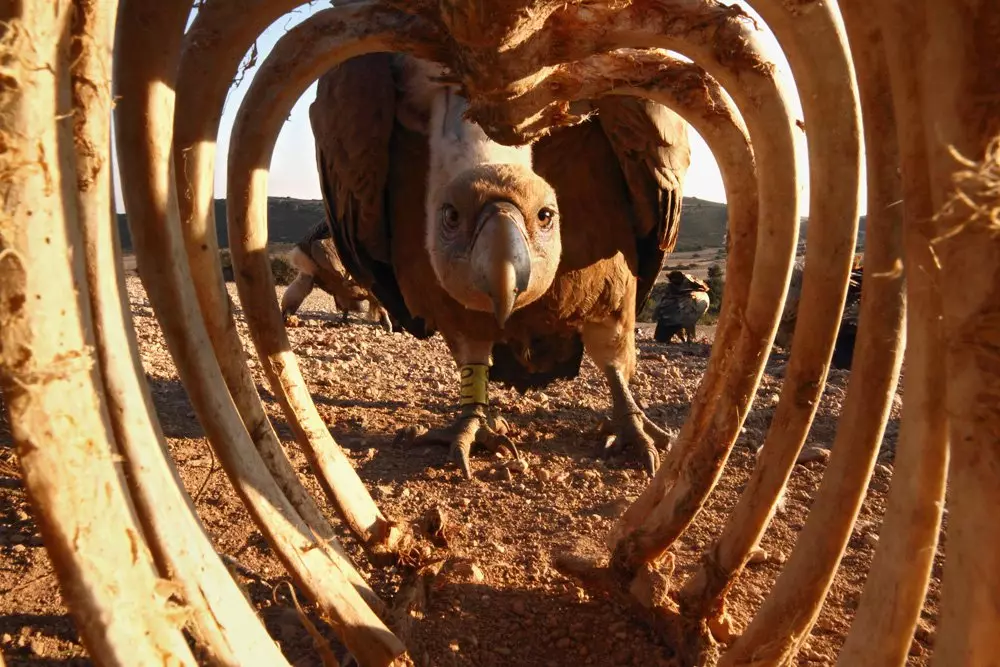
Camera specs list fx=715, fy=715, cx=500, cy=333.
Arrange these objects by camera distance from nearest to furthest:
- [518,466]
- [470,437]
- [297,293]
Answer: [518,466], [470,437], [297,293]

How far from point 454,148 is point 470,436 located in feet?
4.60

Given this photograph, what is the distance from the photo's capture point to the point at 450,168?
3238 millimetres

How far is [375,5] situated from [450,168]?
167 centimetres

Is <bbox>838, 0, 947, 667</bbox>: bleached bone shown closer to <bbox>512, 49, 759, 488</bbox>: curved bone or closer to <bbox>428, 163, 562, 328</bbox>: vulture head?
<bbox>512, 49, 759, 488</bbox>: curved bone

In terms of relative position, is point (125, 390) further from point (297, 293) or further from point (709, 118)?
point (297, 293)

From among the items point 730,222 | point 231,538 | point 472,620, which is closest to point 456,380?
point 231,538

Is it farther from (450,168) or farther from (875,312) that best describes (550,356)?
(875,312)

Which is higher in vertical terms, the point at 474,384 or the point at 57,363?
the point at 57,363

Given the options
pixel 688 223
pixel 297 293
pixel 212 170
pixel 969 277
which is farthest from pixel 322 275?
pixel 688 223

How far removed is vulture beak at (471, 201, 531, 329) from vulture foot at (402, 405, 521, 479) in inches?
36.4

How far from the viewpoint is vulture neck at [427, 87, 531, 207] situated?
3148 mm

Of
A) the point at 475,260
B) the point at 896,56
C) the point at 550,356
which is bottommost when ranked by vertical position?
the point at 550,356

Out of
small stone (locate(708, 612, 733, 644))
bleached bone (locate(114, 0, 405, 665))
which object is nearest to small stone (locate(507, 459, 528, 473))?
small stone (locate(708, 612, 733, 644))

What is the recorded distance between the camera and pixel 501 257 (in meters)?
2.72
